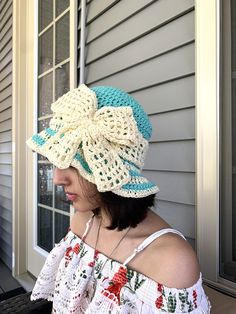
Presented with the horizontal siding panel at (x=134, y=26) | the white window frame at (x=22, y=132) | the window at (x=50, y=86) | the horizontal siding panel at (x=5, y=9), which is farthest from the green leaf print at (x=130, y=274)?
the horizontal siding panel at (x=5, y=9)

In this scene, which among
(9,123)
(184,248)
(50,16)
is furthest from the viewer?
(9,123)

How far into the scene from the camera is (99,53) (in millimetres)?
1677

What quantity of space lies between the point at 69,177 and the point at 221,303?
550 millimetres

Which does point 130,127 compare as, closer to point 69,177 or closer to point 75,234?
point 69,177

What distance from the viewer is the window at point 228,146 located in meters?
0.96

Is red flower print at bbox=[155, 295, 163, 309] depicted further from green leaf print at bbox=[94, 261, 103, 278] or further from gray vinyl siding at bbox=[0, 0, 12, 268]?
gray vinyl siding at bbox=[0, 0, 12, 268]

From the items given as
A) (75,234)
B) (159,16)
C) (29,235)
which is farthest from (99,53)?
(29,235)

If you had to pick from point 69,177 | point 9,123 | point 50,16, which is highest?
point 50,16

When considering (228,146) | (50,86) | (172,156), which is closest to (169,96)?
(172,156)

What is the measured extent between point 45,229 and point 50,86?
3.65 feet

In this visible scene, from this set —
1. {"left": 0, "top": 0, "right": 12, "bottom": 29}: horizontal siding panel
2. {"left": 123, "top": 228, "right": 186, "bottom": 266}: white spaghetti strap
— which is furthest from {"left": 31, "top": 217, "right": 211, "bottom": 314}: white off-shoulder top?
{"left": 0, "top": 0, "right": 12, "bottom": 29}: horizontal siding panel

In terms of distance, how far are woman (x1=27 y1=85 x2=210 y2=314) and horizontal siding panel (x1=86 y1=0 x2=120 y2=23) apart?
3.21 feet

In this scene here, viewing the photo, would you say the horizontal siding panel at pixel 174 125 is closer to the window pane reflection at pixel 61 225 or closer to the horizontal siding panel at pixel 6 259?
the window pane reflection at pixel 61 225

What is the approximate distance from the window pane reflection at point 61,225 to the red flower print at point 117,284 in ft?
4.18
